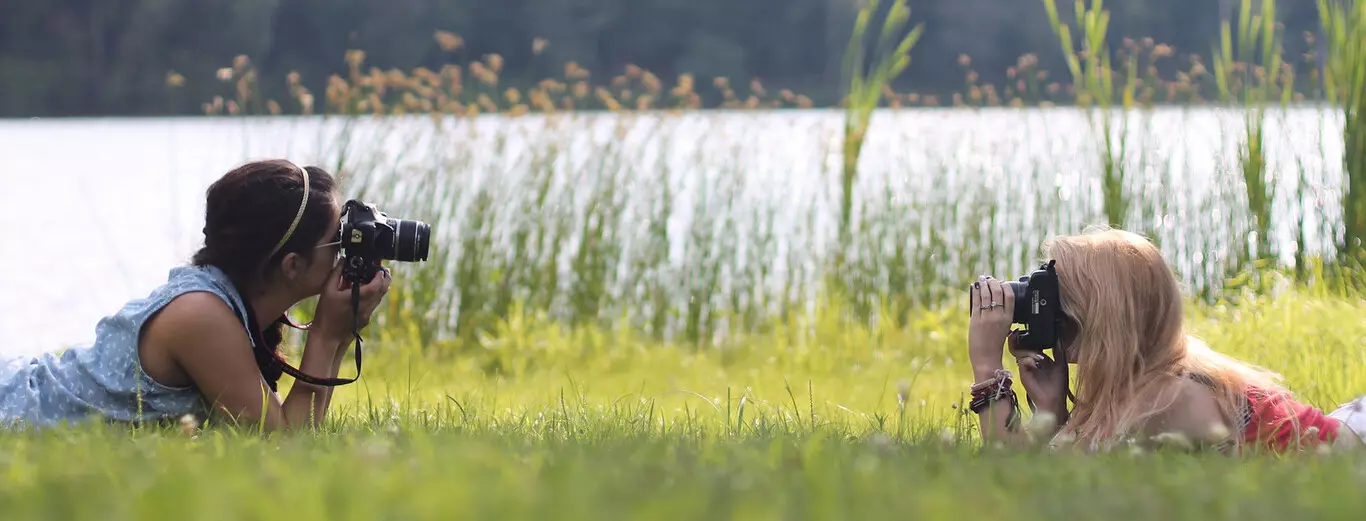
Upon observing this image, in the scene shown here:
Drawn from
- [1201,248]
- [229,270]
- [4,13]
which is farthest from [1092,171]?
[4,13]

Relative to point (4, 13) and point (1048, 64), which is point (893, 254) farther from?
point (4, 13)

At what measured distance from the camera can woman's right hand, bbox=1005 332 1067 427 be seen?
9.32 ft

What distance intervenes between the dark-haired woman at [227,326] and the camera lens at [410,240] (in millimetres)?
81

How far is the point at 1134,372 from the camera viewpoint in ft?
9.08

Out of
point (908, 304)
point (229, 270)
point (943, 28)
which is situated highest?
point (943, 28)

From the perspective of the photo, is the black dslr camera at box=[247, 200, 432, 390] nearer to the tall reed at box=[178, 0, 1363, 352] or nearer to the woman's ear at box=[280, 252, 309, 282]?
the woman's ear at box=[280, 252, 309, 282]

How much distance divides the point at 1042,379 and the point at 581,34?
1236cm

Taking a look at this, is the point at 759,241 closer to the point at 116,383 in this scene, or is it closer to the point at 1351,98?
the point at 1351,98

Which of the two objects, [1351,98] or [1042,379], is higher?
[1351,98]

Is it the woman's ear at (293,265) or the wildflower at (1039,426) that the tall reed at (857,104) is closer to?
the woman's ear at (293,265)

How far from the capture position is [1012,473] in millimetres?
1953

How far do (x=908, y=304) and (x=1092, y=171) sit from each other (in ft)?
3.18

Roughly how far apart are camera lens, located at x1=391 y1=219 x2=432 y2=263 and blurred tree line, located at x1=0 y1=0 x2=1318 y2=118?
3624mm

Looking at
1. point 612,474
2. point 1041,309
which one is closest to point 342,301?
point 612,474
